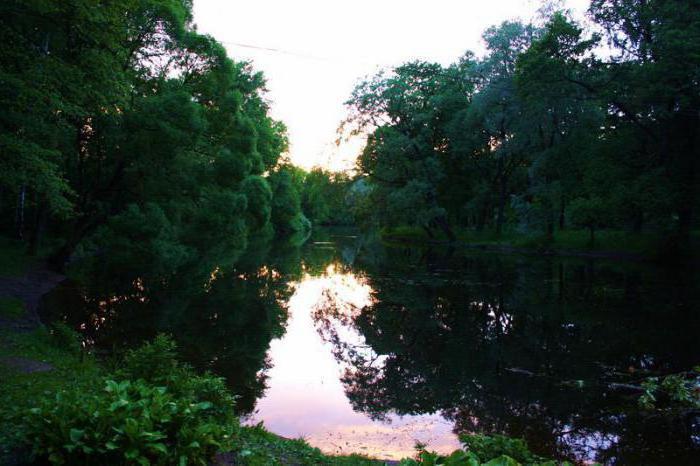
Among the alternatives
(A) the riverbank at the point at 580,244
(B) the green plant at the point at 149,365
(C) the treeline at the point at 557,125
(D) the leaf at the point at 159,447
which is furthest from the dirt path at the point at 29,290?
(A) the riverbank at the point at 580,244

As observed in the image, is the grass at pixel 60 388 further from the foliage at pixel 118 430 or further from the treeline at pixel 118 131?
the treeline at pixel 118 131

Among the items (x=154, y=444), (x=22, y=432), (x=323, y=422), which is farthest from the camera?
(x=323, y=422)

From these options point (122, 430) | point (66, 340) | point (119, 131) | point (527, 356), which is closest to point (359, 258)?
point (119, 131)

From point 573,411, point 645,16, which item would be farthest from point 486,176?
point 573,411

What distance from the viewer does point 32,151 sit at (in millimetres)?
10852

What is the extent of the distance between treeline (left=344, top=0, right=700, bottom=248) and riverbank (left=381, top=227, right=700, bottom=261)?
2.99 ft

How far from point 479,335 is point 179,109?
1417cm

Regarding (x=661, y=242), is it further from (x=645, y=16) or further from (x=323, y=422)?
(x=323, y=422)

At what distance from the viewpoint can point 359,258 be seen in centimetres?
3606

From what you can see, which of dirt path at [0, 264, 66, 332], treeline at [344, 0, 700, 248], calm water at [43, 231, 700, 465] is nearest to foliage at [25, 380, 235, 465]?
calm water at [43, 231, 700, 465]

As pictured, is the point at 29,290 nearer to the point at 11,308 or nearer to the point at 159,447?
the point at 11,308

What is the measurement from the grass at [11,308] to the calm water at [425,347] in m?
0.70

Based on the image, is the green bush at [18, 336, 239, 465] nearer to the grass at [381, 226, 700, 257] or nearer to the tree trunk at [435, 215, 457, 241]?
the grass at [381, 226, 700, 257]

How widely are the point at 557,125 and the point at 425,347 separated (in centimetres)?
2690
